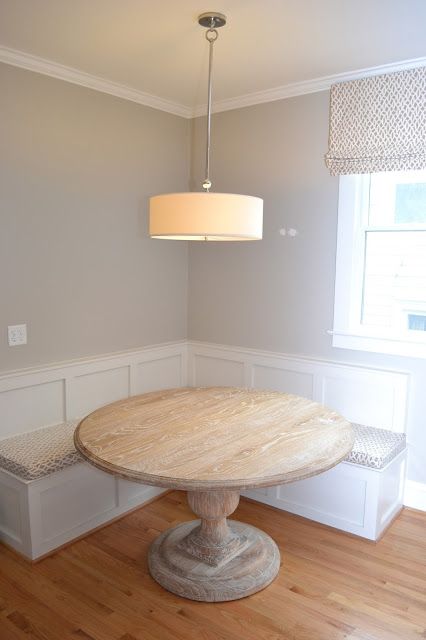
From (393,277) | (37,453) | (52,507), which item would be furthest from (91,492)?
(393,277)

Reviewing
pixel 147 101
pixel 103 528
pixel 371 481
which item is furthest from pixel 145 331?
pixel 371 481

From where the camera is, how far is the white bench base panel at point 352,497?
2.67 meters

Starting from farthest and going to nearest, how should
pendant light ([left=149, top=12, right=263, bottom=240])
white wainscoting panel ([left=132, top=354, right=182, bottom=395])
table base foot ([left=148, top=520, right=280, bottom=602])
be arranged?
white wainscoting panel ([left=132, top=354, right=182, bottom=395]) → table base foot ([left=148, top=520, right=280, bottom=602]) → pendant light ([left=149, top=12, right=263, bottom=240])

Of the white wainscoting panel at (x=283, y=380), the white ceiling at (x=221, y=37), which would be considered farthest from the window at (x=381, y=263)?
the white ceiling at (x=221, y=37)

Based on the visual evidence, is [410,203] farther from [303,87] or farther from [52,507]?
[52,507]

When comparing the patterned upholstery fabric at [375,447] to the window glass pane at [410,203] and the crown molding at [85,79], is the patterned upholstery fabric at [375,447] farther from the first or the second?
the crown molding at [85,79]

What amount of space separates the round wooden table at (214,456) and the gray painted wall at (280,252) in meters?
0.72

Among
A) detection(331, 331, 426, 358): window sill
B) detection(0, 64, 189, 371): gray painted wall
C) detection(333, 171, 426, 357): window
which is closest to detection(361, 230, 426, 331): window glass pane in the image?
detection(333, 171, 426, 357): window

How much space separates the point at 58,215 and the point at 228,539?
197cm

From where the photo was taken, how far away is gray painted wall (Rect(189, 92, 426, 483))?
3.10 metres

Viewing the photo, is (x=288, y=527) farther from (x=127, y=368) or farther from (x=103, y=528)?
(x=127, y=368)

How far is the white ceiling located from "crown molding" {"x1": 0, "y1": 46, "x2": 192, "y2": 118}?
35 mm

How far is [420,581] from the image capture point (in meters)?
A: 2.37

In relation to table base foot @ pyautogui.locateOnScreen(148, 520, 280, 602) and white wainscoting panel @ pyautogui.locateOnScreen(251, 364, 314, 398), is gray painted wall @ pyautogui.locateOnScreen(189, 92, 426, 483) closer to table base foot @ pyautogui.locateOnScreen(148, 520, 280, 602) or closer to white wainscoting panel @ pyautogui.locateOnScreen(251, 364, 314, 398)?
white wainscoting panel @ pyautogui.locateOnScreen(251, 364, 314, 398)
